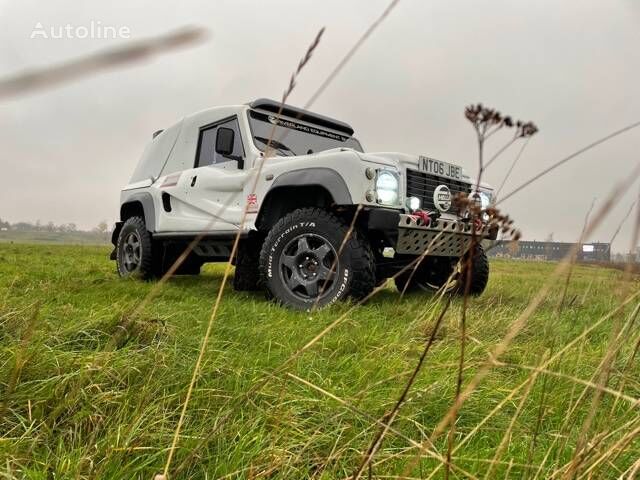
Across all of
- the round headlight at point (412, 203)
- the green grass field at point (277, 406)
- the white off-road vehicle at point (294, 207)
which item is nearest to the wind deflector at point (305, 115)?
the white off-road vehicle at point (294, 207)

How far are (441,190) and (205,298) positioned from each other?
235cm

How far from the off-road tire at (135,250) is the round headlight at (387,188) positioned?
3.10m

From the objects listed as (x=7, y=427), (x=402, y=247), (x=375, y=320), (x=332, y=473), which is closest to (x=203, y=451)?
(x=332, y=473)

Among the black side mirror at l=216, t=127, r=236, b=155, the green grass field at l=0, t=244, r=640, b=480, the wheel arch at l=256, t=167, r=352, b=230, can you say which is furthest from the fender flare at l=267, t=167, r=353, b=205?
the green grass field at l=0, t=244, r=640, b=480

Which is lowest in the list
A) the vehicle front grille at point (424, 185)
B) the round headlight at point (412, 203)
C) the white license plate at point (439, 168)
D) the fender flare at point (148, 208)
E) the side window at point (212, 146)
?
the fender flare at point (148, 208)

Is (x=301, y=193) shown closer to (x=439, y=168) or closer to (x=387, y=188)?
(x=387, y=188)

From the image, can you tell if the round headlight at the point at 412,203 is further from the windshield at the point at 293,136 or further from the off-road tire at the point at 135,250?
the off-road tire at the point at 135,250

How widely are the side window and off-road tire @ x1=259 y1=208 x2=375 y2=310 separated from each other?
121 centimetres

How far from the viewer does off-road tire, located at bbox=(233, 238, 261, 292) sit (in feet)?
15.1

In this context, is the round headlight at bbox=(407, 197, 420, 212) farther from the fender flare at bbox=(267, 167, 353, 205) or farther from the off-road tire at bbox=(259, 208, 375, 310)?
the fender flare at bbox=(267, 167, 353, 205)

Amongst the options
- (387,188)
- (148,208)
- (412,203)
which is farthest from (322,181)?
(148,208)

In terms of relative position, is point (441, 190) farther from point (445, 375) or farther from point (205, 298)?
point (445, 375)

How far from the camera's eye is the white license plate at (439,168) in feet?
13.4

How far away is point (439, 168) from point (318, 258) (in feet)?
4.88
